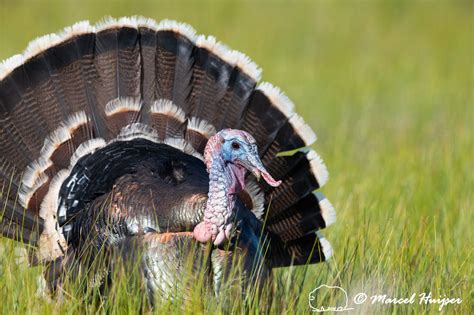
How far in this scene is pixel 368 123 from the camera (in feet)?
29.6

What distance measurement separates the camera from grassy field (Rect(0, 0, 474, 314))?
4426 millimetres

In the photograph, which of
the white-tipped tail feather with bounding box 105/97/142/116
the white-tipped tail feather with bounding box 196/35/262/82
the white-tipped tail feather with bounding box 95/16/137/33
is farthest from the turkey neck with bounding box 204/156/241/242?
the white-tipped tail feather with bounding box 95/16/137/33

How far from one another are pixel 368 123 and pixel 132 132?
4338 millimetres

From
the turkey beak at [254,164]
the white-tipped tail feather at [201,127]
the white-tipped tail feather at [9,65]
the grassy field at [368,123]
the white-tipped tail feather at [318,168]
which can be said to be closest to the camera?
the turkey beak at [254,164]

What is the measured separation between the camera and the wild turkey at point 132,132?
4.76m

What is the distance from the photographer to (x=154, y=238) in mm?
4164

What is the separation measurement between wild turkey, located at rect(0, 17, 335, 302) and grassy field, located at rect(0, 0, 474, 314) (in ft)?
0.91

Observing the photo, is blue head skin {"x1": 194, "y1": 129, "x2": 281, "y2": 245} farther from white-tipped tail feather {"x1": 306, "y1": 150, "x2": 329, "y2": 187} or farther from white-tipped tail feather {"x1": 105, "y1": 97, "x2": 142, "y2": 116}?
white-tipped tail feather {"x1": 105, "y1": 97, "x2": 142, "y2": 116}

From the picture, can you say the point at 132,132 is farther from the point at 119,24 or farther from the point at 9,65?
the point at 9,65

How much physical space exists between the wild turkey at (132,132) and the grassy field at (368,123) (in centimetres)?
28

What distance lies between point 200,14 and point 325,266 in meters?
8.81
